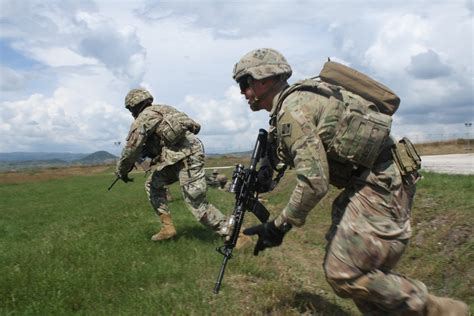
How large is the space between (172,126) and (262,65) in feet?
13.5

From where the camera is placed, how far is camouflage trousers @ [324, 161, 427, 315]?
427 cm

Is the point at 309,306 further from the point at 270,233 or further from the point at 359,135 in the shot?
the point at 359,135

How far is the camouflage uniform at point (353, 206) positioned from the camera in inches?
162

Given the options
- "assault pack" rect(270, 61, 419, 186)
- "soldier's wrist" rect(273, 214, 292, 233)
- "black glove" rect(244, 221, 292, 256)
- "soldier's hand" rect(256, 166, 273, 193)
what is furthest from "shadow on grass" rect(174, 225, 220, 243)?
"assault pack" rect(270, 61, 419, 186)

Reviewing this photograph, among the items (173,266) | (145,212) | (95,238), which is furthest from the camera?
(145,212)

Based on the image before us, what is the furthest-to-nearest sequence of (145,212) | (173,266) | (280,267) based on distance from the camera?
(145,212) → (280,267) → (173,266)

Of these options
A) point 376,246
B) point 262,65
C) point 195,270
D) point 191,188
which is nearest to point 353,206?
point 376,246

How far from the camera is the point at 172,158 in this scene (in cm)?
861

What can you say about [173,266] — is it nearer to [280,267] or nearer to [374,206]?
[280,267]

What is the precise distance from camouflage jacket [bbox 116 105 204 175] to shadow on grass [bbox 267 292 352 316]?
3.77 metres

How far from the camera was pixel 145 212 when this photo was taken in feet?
43.9

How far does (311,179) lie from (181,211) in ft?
31.7

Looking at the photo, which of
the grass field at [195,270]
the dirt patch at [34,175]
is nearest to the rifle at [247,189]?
the grass field at [195,270]

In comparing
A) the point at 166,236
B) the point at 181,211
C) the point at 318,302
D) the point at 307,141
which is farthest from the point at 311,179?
the point at 181,211
